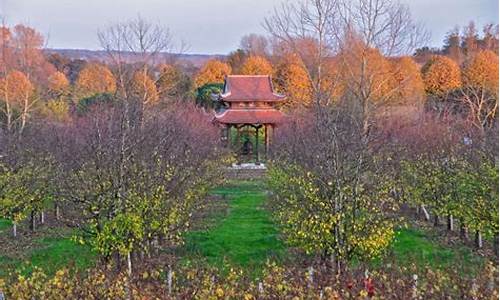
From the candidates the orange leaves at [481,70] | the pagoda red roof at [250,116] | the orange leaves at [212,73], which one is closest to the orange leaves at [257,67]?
the orange leaves at [212,73]

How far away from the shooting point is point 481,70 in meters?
22.0

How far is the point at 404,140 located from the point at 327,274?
8.73m

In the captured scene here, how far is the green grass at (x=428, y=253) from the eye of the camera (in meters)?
8.05

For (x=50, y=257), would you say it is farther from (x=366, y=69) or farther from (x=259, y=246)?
(x=366, y=69)

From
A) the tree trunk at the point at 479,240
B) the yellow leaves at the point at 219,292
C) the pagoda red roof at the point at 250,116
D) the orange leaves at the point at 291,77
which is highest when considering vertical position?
the orange leaves at the point at 291,77

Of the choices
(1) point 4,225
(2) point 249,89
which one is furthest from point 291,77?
(1) point 4,225

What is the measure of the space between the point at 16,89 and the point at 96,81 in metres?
5.39

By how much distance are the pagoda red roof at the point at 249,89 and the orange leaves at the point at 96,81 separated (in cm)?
725

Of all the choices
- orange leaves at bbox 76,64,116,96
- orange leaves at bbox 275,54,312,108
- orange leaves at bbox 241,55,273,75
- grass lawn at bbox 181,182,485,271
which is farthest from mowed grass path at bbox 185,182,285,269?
orange leaves at bbox 241,55,273,75

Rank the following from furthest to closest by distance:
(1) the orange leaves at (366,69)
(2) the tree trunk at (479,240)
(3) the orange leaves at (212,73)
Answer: (3) the orange leaves at (212,73) → (1) the orange leaves at (366,69) → (2) the tree trunk at (479,240)

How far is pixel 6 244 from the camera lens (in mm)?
9727

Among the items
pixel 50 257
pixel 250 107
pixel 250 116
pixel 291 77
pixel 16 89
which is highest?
pixel 291 77

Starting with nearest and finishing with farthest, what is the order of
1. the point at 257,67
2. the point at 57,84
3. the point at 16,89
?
the point at 16,89
the point at 57,84
the point at 257,67

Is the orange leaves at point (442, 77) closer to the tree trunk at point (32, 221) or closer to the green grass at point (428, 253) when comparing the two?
the green grass at point (428, 253)
